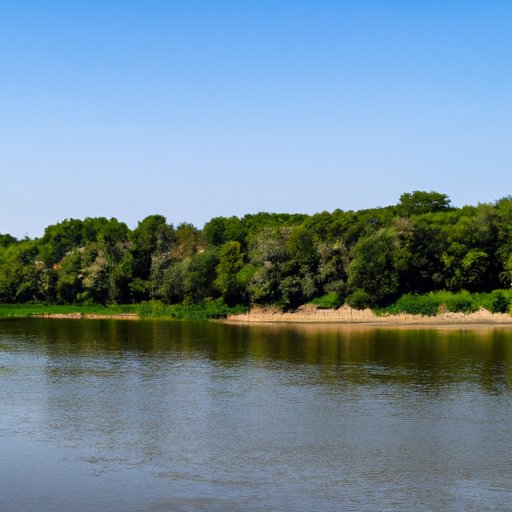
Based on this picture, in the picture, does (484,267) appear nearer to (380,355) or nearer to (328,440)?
(380,355)

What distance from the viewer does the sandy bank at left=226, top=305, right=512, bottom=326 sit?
85000 millimetres

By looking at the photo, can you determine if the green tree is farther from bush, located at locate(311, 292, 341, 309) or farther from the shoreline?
bush, located at locate(311, 292, 341, 309)

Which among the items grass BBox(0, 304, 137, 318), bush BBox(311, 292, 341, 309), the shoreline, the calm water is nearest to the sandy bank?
the shoreline

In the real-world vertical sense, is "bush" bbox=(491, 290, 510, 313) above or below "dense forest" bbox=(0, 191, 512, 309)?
below

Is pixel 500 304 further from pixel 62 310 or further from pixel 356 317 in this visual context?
pixel 62 310

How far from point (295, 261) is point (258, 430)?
71370 mm

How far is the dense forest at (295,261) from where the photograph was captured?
9256cm

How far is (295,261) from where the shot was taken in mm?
100562

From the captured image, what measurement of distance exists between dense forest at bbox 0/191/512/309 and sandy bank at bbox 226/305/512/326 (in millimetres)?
1475

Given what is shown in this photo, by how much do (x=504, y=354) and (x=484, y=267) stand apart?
38.6m

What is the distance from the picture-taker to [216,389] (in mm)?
39750

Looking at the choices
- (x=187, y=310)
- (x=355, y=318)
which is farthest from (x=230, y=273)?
(x=355, y=318)

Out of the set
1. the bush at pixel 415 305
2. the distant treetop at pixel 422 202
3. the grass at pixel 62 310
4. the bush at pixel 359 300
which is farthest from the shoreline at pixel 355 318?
the distant treetop at pixel 422 202

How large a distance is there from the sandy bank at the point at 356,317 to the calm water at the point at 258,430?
93.4ft
